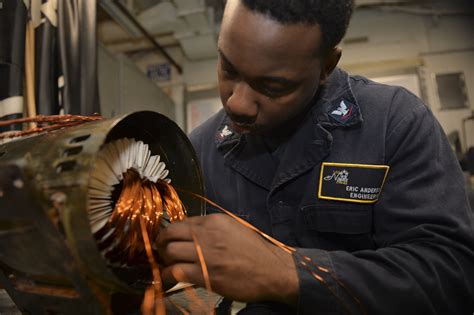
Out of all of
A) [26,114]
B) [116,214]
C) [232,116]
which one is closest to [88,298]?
[116,214]

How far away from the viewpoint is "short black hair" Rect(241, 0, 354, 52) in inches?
31.5

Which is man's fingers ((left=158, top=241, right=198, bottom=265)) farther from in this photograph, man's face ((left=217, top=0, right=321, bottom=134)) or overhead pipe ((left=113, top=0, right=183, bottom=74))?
overhead pipe ((left=113, top=0, right=183, bottom=74))

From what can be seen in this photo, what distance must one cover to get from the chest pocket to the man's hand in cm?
40

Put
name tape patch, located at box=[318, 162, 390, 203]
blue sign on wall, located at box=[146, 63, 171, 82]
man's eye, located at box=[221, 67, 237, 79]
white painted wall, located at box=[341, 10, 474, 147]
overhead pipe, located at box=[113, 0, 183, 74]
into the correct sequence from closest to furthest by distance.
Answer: man's eye, located at box=[221, 67, 237, 79], name tape patch, located at box=[318, 162, 390, 203], overhead pipe, located at box=[113, 0, 183, 74], white painted wall, located at box=[341, 10, 474, 147], blue sign on wall, located at box=[146, 63, 171, 82]

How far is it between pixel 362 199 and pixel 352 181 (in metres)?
0.05

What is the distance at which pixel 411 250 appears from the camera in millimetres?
788

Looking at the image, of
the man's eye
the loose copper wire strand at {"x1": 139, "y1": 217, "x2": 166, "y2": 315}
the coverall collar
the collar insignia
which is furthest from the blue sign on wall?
the loose copper wire strand at {"x1": 139, "y1": 217, "x2": 166, "y2": 315}

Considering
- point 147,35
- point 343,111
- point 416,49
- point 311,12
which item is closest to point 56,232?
point 311,12

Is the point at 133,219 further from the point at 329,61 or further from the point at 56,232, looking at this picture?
the point at 329,61

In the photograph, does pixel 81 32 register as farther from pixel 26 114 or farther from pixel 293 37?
pixel 293 37

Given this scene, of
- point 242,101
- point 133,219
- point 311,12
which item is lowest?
point 133,219

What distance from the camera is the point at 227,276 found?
0.62m

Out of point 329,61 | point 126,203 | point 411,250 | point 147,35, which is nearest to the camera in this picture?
point 126,203

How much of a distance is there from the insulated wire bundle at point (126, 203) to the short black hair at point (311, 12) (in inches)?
14.3
